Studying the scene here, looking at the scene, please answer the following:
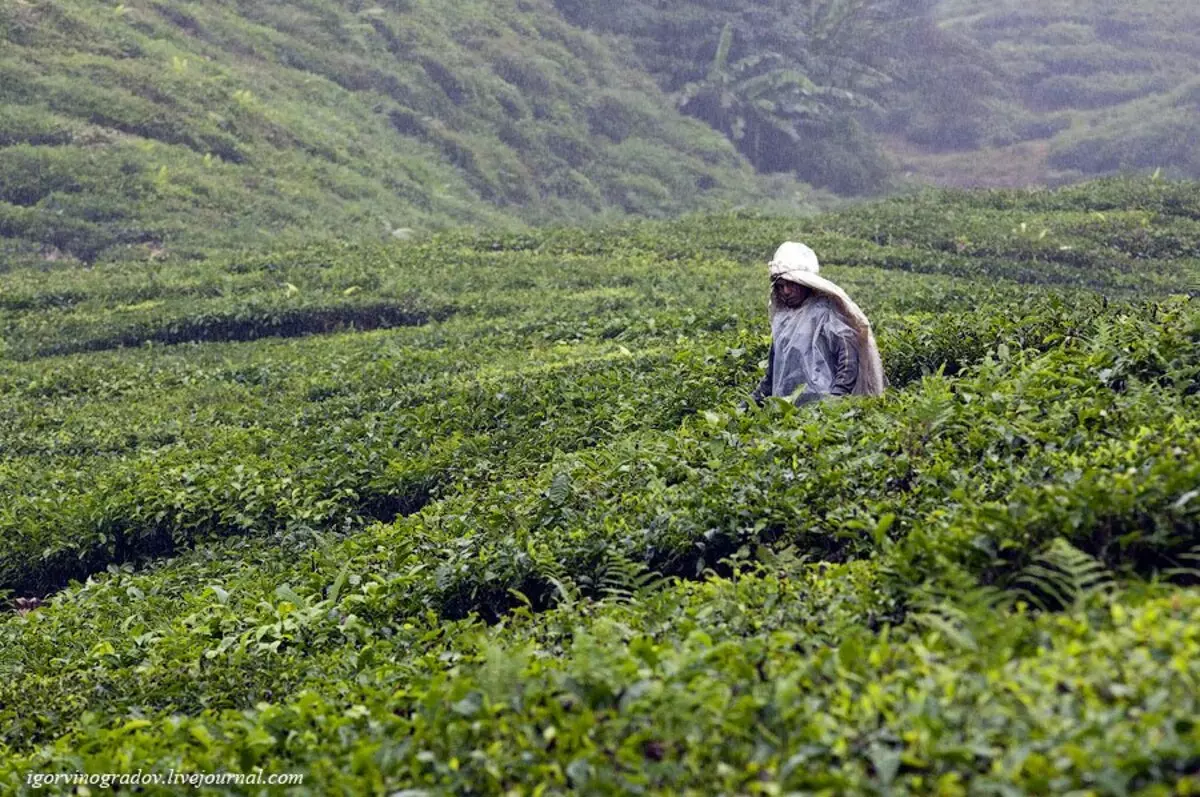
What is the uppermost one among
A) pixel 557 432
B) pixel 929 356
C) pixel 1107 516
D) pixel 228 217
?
pixel 1107 516

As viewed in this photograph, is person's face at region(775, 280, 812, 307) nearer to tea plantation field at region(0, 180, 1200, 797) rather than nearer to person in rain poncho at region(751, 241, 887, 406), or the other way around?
person in rain poncho at region(751, 241, 887, 406)

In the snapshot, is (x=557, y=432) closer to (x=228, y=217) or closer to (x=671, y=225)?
(x=671, y=225)

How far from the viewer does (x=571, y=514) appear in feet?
28.7

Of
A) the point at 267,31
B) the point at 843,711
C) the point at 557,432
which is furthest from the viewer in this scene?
the point at 267,31

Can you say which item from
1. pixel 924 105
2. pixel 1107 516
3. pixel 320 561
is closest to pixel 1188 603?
pixel 1107 516

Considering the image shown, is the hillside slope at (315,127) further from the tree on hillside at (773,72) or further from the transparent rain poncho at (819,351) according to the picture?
the transparent rain poncho at (819,351)

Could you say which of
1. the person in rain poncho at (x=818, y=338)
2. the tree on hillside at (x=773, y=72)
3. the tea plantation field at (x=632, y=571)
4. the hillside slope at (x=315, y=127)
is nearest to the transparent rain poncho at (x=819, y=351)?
the person in rain poncho at (x=818, y=338)

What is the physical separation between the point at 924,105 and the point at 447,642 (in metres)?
77.4

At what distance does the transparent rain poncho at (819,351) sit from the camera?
9.84m

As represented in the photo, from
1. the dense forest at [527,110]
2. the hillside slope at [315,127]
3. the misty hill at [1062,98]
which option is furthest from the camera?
the misty hill at [1062,98]

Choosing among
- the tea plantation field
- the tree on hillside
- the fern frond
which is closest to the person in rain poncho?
the tea plantation field

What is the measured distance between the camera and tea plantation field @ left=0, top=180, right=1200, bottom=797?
4.30 m

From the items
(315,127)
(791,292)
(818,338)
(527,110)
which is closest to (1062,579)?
(818,338)

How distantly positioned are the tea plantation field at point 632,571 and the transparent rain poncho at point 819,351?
1.71 feet
